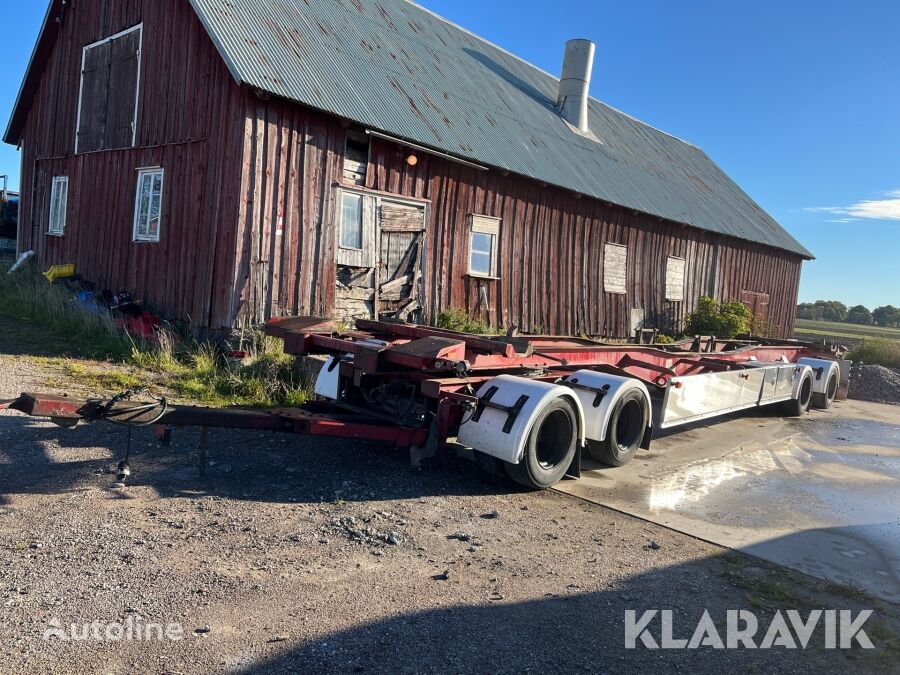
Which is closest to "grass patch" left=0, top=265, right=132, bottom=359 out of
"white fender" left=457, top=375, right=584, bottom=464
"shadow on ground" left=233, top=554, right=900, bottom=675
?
"white fender" left=457, top=375, right=584, bottom=464

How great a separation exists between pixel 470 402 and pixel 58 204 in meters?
13.7

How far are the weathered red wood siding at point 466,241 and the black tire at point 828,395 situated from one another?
5959 millimetres

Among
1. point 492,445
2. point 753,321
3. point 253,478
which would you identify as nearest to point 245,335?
point 253,478

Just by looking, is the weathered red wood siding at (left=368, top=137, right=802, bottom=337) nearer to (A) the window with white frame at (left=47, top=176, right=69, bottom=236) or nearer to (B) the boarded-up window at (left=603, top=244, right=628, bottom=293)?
(B) the boarded-up window at (left=603, top=244, right=628, bottom=293)

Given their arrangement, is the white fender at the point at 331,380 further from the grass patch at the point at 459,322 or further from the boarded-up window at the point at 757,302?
the boarded-up window at the point at 757,302

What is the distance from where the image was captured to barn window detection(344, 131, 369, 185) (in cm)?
1184

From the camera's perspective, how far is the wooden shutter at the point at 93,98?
1384cm

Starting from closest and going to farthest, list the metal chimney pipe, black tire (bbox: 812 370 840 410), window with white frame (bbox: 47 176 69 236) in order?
black tire (bbox: 812 370 840 410) → window with white frame (bbox: 47 176 69 236) → the metal chimney pipe

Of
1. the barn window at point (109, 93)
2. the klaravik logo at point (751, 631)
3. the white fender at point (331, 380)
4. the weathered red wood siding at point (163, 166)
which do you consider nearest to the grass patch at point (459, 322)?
the weathered red wood siding at point (163, 166)

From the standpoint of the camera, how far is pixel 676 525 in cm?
524

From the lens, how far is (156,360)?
946cm

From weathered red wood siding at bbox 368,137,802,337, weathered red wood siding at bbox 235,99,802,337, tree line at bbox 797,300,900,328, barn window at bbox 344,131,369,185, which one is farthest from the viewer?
tree line at bbox 797,300,900,328

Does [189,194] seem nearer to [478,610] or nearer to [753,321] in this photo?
[478,610]

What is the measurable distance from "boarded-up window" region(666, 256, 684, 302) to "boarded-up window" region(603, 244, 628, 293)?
2179 mm
